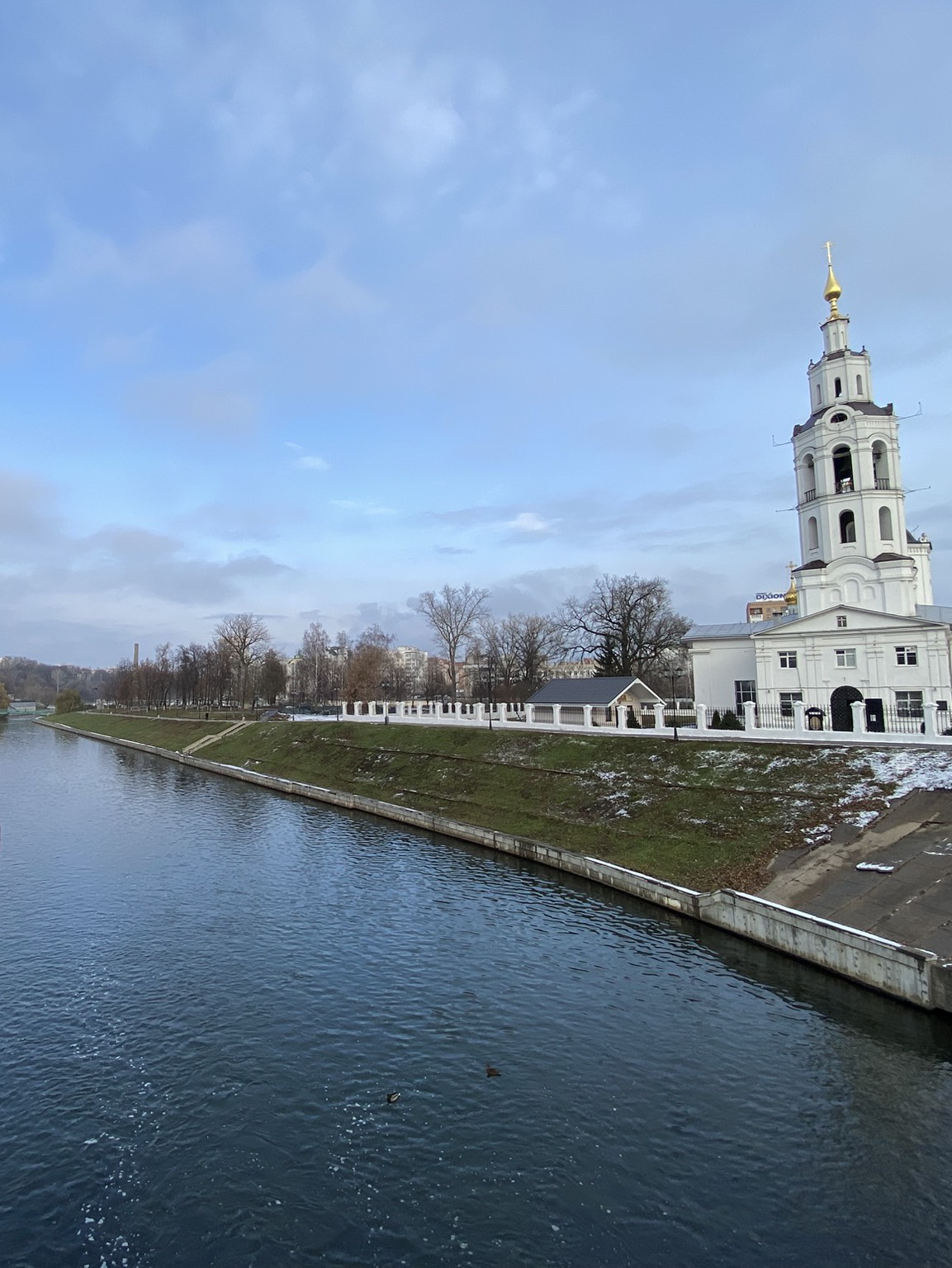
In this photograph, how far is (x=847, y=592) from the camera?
4753 centimetres

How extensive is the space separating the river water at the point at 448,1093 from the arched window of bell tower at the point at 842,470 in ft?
122

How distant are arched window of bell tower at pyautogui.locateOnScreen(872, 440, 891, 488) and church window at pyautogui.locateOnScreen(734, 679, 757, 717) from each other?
15.6 metres

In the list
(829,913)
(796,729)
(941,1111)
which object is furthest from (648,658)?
(941,1111)

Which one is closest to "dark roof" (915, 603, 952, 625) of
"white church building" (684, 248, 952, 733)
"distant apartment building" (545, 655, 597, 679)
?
"white church building" (684, 248, 952, 733)

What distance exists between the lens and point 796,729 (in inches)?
1260

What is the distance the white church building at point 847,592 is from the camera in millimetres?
43969

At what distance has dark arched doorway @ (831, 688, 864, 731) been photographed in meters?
45.6

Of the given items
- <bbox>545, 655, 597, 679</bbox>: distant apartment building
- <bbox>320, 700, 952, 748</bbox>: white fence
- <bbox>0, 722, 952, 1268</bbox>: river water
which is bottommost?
<bbox>0, 722, 952, 1268</bbox>: river water

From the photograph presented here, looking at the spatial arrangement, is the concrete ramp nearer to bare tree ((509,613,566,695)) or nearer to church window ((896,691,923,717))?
bare tree ((509,613,566,695))

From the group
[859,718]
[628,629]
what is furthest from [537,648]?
[859,718]

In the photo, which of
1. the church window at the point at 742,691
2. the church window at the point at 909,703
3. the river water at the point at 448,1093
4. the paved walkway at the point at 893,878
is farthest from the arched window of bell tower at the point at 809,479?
the river water at the point at 448,1093

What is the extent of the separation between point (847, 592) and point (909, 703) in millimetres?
8230

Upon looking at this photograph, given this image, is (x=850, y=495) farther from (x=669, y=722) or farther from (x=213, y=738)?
(x=213, y=738)

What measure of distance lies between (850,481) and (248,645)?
8729cm
